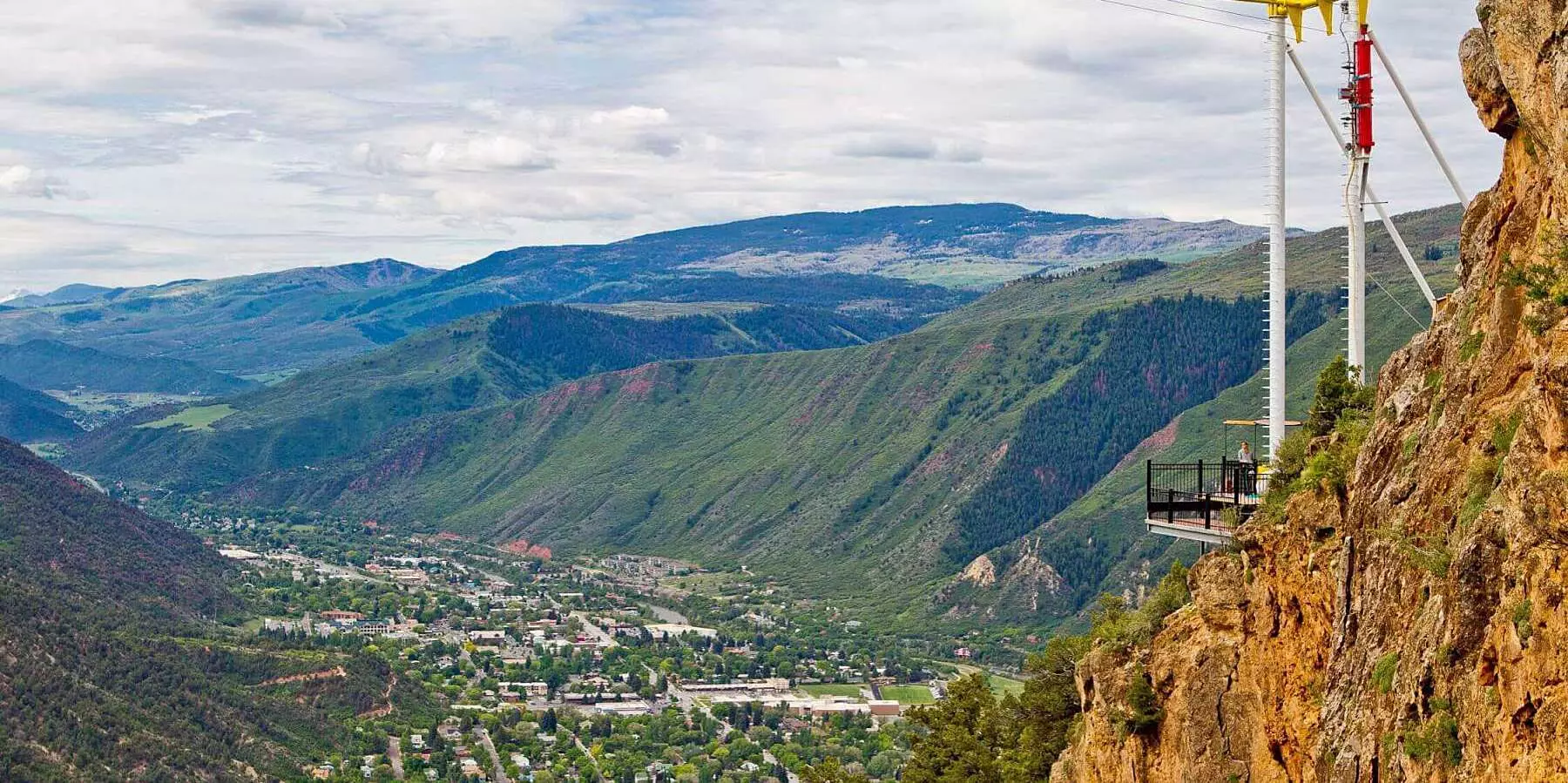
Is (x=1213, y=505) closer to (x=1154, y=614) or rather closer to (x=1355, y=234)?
(x=1154, y=614)

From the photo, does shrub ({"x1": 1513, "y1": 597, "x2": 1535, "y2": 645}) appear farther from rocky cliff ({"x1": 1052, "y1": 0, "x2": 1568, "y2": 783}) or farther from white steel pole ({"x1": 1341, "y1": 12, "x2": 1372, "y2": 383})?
white steel pole ({"x1": 1341, "y1": 12, "x2": 1372, "y2": 383})

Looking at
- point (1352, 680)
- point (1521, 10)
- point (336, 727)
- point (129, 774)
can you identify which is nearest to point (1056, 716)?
point (1352, 680)

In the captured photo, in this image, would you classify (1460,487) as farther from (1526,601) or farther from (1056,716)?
(1056,716)

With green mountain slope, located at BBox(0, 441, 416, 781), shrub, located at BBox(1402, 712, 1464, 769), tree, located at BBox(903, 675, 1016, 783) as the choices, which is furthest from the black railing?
green mountain slope, located at BBox(0, 441, 416, 781)

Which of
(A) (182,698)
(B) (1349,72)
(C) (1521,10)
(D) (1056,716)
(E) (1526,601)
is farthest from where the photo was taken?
(A) (182,698)

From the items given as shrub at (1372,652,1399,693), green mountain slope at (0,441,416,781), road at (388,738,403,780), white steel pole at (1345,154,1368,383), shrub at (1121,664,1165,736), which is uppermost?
white steel pole at (1345,154,1368,383)

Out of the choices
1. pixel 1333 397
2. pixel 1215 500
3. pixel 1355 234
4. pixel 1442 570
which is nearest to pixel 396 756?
pixel 1215 500

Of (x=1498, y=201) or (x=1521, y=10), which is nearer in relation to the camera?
(x=1521, y=10)
